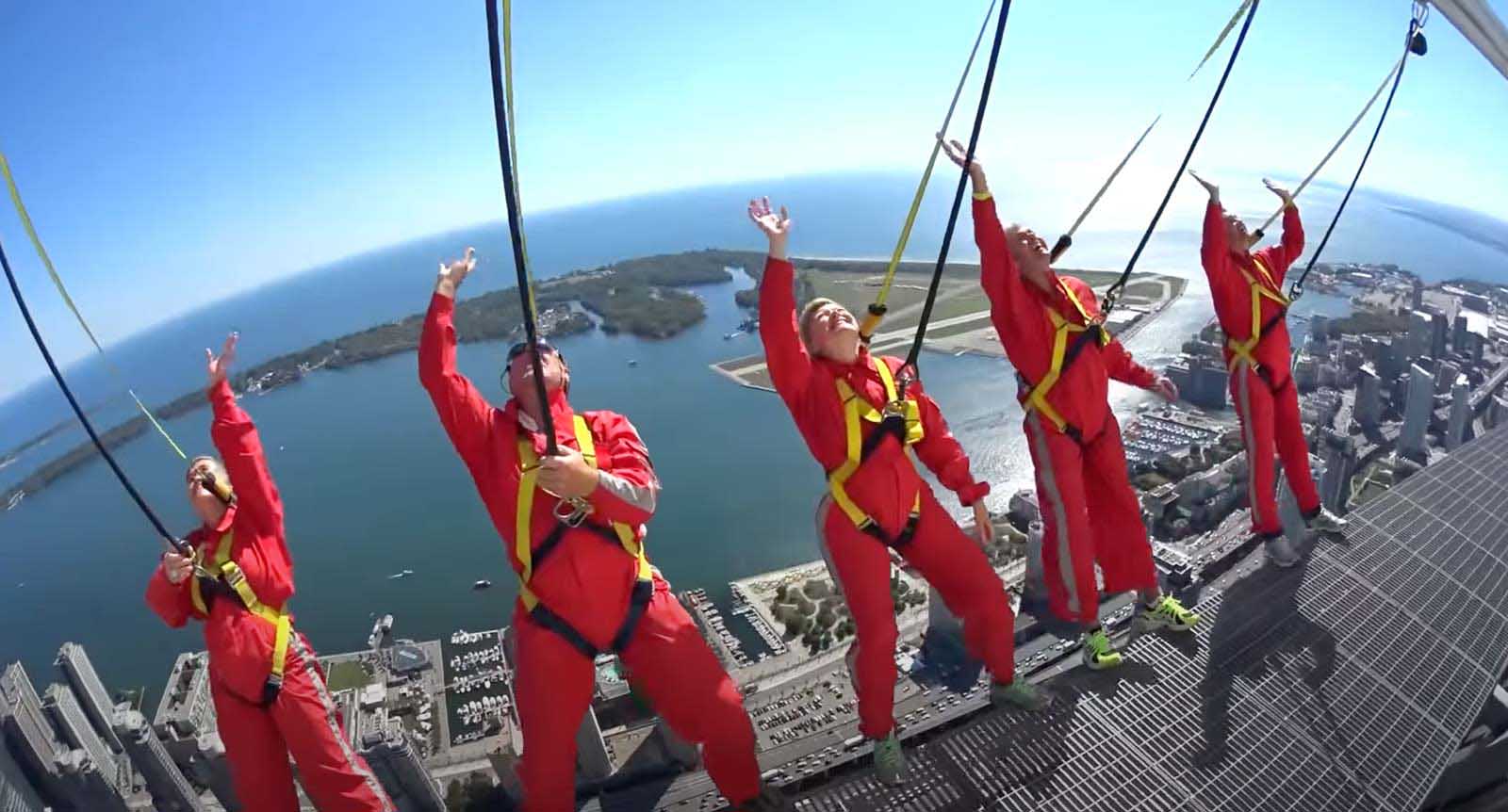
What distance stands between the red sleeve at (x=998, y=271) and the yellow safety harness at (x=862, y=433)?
1.81ft

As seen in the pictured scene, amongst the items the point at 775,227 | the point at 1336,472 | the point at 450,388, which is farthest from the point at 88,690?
the point at 1336,472

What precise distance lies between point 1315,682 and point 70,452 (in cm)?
5500

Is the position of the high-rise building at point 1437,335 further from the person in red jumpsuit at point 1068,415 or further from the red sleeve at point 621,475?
the red sleeve at point 621,475

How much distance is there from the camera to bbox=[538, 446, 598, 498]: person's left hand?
165cm

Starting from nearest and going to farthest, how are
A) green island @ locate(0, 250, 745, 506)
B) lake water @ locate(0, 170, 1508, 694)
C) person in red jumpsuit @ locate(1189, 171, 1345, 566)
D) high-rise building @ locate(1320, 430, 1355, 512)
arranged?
person in red jumpsuit @ locate(1189, 171, 1345, 566) → high-rise building @ locate(1320, 430, 1355, 512) → lake water @ locate(0, 170, 1508, 694) → green island @ locate(0, 250, 745, 506)

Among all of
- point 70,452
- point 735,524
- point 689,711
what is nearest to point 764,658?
point 735,524

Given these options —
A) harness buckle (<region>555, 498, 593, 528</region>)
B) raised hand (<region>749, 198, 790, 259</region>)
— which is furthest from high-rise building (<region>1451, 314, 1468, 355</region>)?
harness buckle (<region>555, 498, 593, 528</region>)

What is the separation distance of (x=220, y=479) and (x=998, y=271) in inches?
108

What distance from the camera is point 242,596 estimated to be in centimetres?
221

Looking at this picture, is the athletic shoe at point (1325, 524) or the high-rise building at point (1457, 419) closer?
the athletic shoe at point (1325, 524)

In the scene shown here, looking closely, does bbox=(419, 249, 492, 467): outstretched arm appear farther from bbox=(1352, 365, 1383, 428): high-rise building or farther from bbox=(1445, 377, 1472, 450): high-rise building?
bbox=(1352, 365, 1383, 428): high-rise building

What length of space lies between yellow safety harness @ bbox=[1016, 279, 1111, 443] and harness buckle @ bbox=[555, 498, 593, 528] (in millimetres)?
1710

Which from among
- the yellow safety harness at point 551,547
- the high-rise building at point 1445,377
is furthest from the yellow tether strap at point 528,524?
the high-rise building at point 1445,377

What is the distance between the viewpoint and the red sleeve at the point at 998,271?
2393mm
